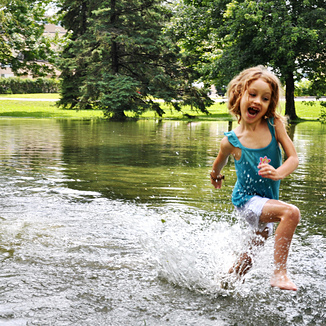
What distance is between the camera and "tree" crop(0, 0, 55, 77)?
3106 centimetres

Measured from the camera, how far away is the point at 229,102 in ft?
12.8

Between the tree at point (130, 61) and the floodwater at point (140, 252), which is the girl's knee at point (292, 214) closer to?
the floodwater at point (140, 252)

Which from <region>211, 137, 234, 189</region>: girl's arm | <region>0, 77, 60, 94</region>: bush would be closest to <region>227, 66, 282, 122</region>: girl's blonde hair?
<region>211, 137, 234, 189</region>: girl's arm

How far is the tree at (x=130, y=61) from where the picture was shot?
97.0 feet

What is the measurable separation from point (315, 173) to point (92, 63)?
977 inches

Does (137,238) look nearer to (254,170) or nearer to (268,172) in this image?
(254,170)

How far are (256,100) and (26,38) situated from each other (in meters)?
31.0

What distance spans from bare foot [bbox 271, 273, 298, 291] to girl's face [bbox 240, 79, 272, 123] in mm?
1062

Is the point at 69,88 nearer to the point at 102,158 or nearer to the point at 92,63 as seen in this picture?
the point at 92,63

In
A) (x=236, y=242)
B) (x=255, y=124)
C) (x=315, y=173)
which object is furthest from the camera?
(x=315, y=173)

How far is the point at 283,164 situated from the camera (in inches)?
137

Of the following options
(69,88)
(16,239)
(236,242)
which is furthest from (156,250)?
(69,88)

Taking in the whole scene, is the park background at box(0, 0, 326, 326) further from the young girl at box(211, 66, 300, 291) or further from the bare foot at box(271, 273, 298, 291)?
the young girl at box(211, 66, 300, 291)

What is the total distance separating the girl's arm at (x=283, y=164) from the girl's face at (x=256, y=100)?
5.9 inches
